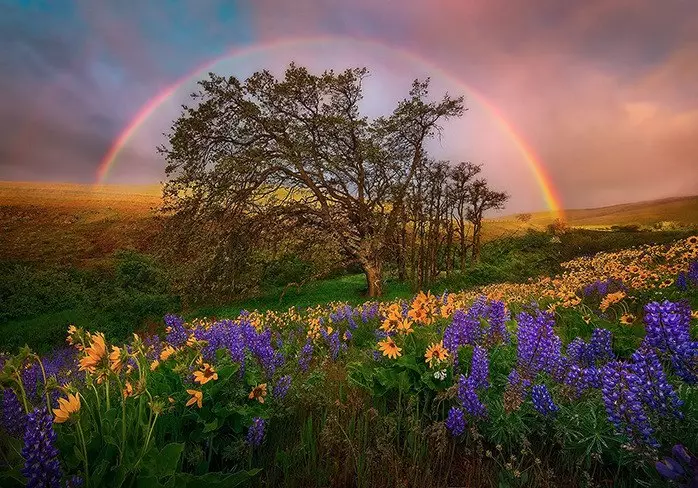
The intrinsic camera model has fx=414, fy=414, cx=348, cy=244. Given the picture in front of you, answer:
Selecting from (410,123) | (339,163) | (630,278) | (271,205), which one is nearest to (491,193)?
(410,123)

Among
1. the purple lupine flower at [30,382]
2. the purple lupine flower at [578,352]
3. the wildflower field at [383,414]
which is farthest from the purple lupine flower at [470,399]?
the purple lupine flower at [30,382]

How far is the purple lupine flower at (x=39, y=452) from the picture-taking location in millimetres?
1336

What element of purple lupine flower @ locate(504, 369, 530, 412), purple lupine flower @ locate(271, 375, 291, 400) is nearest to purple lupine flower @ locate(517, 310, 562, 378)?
purple lupine flower @ locate(504, 369, 530, 412)

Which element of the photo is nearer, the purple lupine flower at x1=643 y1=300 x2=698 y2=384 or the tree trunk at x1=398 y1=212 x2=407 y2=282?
the purple lupine flower at x1=643 y1=300 x2=698 y2=384

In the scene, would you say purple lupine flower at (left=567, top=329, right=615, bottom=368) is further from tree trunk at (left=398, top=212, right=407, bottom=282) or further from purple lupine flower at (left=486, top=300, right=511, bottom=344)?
tree trunk at (left=398, top=212, right=407, bottom=282)

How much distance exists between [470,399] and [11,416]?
7.25 ft

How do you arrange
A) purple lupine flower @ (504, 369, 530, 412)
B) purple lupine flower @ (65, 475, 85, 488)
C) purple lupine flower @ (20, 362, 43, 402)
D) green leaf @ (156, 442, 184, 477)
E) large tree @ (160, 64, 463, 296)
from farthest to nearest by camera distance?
1. large tree @ (160, 64, 463, 296)
2. purple lupine flower @ (20, 362, 43, 402)
3. purple lupine flower @ (504, 369, 530, 412)
4. green leaf @ (156, 442, 184, 477)
5. purple lupine flower @ (65, 475, 85, 488)

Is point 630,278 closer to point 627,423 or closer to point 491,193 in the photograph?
point 627,423

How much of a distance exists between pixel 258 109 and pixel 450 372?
1620 centimetres

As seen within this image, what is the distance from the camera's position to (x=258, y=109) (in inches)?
672

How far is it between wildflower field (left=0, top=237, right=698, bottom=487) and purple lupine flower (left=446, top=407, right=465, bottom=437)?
13 millimetres

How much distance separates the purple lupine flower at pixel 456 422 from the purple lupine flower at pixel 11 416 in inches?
82.5

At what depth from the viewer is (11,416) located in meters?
1.76

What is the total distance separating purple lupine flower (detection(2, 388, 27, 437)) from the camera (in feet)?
5.73
